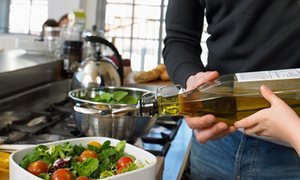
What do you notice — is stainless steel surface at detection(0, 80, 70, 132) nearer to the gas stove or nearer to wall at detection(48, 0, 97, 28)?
the gas stove

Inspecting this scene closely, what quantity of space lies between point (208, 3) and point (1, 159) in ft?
1.45

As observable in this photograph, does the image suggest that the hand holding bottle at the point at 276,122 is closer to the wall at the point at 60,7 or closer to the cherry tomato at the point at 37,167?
the cherry tomato at the point at 37,167

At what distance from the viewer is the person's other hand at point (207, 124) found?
2.10ft

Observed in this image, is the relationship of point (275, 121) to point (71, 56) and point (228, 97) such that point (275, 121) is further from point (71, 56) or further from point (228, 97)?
point (71, 56)

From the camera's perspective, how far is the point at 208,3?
32.4 inches

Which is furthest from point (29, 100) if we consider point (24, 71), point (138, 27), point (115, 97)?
point (138, 27)

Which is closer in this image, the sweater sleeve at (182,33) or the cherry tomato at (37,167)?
the cherry tomato at (37,167)

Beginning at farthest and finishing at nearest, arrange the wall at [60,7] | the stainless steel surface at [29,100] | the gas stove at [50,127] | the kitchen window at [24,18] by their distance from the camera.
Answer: the kitchen window at [24,18] → the wall at [60,7] → the stainless steel surface at [29,100] → the gas stove at [50,127]

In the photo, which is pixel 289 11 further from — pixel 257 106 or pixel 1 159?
pixel 1 159

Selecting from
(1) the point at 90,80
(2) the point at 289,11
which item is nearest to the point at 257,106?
(2) the point at 289,11

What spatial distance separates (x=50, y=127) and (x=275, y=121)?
2.14ft

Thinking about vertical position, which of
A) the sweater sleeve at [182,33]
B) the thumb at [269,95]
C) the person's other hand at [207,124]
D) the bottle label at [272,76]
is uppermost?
the sweater sleeve at [182,33]

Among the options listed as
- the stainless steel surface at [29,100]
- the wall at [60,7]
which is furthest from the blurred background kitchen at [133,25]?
the stainless steel surface at [29,100]

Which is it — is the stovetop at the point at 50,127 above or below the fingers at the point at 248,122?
below
